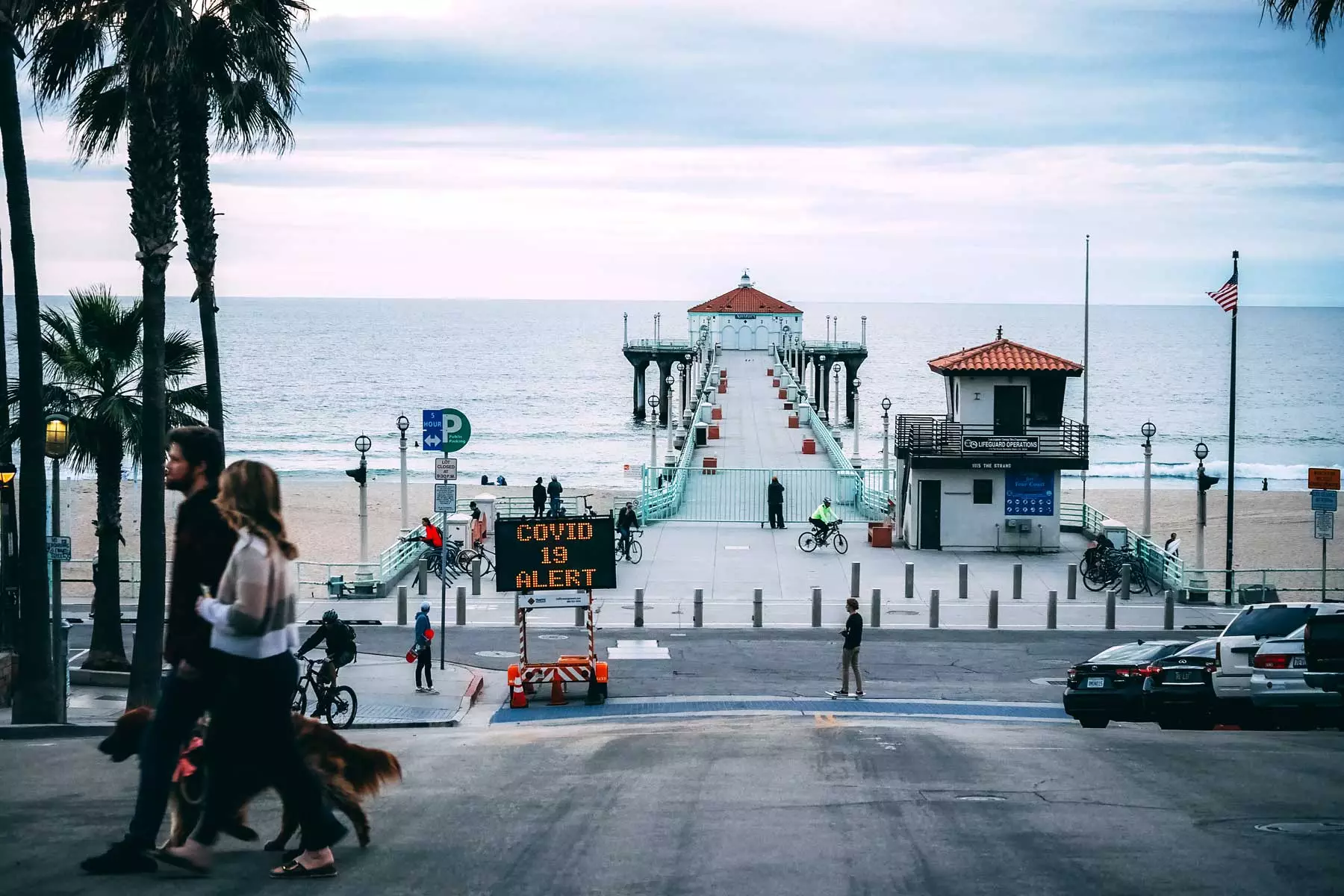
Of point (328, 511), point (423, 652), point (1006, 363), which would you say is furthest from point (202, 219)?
point (328, 511)

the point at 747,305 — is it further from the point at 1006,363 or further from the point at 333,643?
the point at 333,643

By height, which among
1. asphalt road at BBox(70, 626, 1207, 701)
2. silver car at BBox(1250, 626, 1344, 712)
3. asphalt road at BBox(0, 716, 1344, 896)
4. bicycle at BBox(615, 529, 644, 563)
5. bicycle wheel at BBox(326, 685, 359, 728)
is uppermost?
asphalt road at BBox(0, 716, 1344, 896)

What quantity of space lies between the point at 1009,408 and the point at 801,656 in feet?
49.5

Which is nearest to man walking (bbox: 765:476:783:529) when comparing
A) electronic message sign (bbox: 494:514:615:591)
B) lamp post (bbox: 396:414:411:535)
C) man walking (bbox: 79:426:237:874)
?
lamp post (bbox: 396:414:411:535)

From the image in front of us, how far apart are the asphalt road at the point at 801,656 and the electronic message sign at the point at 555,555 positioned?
7.44 ft

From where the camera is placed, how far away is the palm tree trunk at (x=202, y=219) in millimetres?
20234

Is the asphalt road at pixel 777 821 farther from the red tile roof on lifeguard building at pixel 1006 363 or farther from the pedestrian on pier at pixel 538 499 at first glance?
the pedestrian on pier at pixel 538 499

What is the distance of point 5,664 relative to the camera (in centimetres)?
1772

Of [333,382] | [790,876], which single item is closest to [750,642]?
[790,876]

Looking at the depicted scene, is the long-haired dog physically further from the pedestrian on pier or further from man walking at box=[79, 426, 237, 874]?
the pedestrian on pier

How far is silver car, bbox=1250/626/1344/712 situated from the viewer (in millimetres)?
16266

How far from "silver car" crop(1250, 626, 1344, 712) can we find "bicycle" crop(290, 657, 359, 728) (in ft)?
34.6

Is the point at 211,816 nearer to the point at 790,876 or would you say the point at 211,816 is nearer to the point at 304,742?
the point at 304,742

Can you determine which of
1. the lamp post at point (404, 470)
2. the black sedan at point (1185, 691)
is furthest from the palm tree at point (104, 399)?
the black sedan at point (1185, 691)
